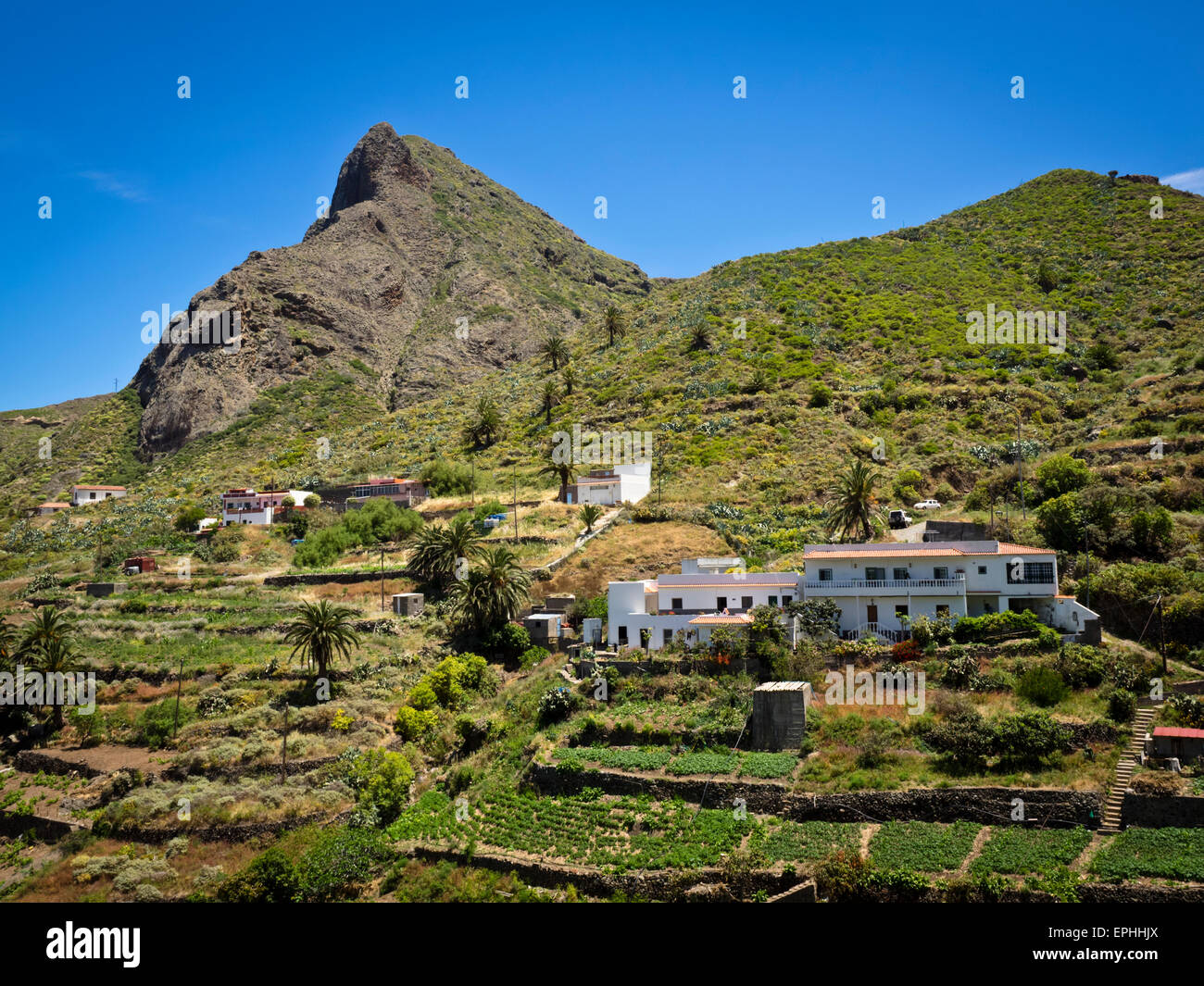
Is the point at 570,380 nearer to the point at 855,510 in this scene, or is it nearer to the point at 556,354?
the point at 556,354

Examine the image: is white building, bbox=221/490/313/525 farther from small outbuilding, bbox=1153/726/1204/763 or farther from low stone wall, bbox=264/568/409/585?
small outbuilding, bbox=1153/726/1204/763

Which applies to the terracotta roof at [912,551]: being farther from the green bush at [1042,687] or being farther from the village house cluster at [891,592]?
the green bush at [1042,687]

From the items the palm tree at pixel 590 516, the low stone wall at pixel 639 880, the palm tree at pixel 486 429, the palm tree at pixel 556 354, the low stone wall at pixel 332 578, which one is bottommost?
the low stone wall at pixel 639 880

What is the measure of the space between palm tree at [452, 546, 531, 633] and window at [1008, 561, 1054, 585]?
23.2 m

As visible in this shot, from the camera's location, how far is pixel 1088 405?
66.9 m

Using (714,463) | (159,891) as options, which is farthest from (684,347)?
(159,891)

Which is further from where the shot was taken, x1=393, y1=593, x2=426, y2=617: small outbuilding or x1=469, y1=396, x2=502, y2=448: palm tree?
x1=469, y1=396, x2=502, y2=448: palm tree

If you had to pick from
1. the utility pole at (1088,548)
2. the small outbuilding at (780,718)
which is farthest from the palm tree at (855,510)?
the small outbuilding at (780,718)

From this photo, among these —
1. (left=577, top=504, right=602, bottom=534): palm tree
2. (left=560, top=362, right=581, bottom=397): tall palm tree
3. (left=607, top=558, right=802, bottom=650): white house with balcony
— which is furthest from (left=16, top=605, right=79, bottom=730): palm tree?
(left=560, top=362, right=581, bottom=397): tall palm tree

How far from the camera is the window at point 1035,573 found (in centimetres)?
3534

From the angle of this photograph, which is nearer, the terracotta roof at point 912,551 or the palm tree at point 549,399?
the terracotta roof at point 912,551

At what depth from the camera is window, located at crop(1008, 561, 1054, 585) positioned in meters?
35.3

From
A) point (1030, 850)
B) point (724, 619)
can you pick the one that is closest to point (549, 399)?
point (724, 619)

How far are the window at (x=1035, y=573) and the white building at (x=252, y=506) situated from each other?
178 ft
